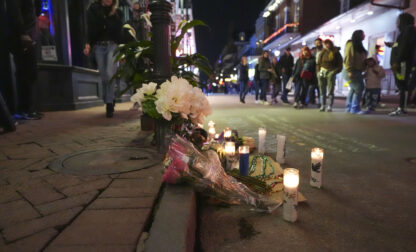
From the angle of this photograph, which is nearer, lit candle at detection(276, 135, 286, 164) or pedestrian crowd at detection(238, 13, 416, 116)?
lit candle at detection(276, 135, 286, 164)

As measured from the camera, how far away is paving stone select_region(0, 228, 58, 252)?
1.13 metres

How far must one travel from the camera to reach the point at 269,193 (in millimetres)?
1977

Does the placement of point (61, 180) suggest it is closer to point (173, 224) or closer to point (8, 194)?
point (8, 194)

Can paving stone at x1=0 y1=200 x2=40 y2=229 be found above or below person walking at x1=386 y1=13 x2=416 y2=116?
below

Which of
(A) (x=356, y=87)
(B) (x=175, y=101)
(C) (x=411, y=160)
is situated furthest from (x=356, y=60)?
(B) (x=175, y=101)

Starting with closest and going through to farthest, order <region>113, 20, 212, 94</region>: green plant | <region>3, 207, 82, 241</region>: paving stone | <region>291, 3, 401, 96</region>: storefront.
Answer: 1. <region>3, 207, 82, 241</region>: paving stone
2. <region>113, 20, 212, 94</region>: green plant
3. <region>291, 3, 401, 96</region>: storefront

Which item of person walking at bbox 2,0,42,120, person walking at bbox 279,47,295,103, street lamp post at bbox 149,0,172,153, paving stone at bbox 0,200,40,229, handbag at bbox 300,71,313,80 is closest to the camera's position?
paving stone at bbox 0,200,40,229

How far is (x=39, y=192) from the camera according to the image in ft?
5.72

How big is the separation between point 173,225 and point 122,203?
18.0 inches

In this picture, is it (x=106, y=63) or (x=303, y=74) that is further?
(x=303, y=74)

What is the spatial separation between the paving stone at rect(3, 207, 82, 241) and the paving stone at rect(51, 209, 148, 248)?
78mm

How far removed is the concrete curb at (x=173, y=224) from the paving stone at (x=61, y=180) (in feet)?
2.43

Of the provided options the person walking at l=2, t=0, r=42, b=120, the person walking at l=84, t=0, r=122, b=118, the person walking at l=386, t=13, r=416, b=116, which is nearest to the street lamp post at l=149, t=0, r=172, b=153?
the person walking at l=84, t=0, r=122, b=118

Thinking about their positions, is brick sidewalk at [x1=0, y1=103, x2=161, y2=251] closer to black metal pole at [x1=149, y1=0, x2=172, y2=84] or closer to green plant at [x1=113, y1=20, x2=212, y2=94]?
black metal pole at [x1=149, y1=0, x2=172, y2=84]
